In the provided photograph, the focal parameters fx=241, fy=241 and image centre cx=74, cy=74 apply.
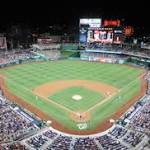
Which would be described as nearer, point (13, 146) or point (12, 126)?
point (13, 146)

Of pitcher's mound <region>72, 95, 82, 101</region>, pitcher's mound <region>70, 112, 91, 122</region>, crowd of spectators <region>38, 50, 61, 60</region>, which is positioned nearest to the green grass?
pitcher's mound <region>72, 95, 82, 101</region>

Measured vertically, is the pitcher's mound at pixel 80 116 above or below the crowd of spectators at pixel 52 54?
below

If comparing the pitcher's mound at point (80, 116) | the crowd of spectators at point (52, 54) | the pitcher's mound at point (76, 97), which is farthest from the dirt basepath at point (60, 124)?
the crowd of spectators at point (52, 54)

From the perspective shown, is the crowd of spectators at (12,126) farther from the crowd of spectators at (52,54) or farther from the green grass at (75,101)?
the crowd of spectators at (52,54)

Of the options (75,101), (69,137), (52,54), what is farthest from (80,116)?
(52,54)

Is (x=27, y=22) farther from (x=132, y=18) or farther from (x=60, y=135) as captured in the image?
(x=60, y=135)

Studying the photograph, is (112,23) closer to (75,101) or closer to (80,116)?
(75,101)

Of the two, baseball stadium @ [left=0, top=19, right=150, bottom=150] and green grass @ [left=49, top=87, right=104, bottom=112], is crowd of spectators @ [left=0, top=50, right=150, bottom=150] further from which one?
green grass @ [left=49, top=87, right=104, bottom=112]
